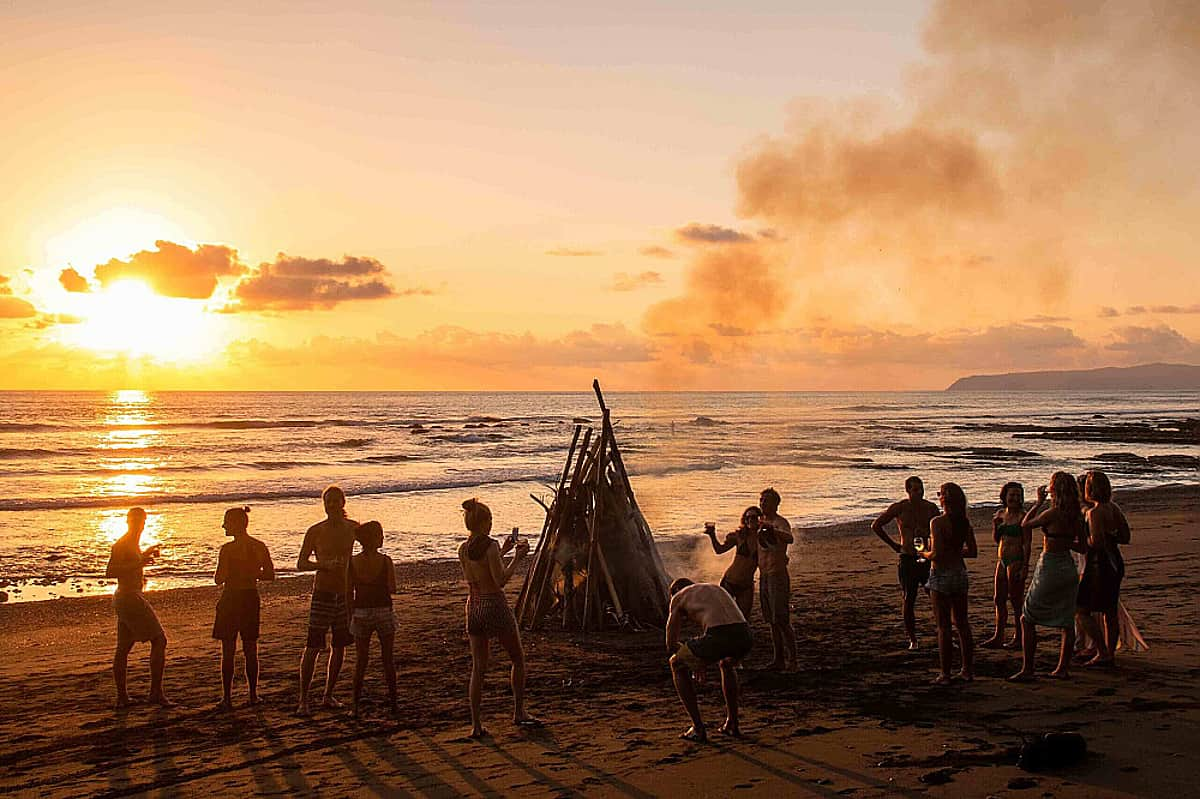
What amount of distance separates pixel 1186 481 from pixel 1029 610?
87.4 feet

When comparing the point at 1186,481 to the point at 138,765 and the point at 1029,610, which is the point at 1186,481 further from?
the point at 138,765

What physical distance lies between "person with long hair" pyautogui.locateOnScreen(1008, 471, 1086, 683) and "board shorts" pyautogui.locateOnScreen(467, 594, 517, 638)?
13.8 ft

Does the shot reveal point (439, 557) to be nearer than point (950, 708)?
No

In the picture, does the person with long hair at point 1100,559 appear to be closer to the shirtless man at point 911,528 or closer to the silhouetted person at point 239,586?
the shirtless man at point 911,528

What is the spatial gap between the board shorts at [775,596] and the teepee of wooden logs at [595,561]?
2854mm

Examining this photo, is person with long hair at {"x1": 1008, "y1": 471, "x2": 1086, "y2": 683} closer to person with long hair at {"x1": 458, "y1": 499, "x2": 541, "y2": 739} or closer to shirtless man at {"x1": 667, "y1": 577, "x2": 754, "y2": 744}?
shirtless man at {"x1": 667, "y1": 577, "x2": 754, "y2": 744}

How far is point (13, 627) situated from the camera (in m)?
12.7

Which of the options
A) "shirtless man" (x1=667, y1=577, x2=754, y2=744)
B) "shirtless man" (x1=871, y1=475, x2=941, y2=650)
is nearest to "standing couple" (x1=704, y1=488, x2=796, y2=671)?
"shirtless man" (x1=871, y1=475, x2=941, y2=650)

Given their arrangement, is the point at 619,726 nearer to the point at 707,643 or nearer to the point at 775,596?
the point at 707,643

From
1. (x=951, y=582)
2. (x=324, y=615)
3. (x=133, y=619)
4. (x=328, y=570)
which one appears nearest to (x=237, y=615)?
(x=324, y=615)

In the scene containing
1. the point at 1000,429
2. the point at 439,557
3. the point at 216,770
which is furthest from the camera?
the point at 1000,429

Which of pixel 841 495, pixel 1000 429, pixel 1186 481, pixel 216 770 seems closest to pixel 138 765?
pixel 216 770

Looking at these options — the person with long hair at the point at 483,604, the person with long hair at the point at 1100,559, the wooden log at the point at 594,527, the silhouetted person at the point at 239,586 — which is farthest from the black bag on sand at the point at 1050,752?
the wooden log at the point at 594,527

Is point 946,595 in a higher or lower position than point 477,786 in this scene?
higher
